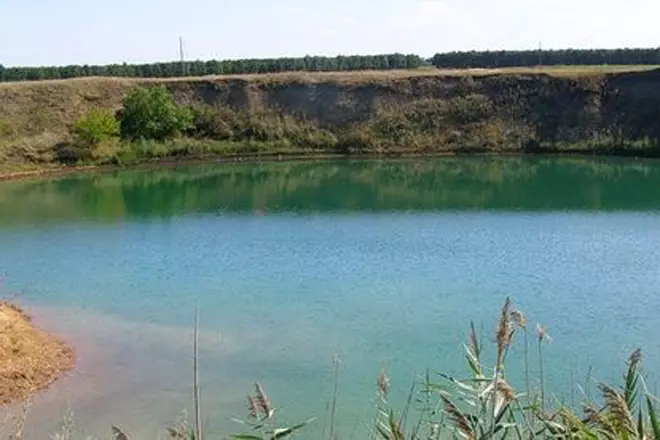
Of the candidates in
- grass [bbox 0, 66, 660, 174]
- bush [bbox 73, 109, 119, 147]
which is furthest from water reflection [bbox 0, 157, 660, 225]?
bush [bbox 73, 109, 119, 147]

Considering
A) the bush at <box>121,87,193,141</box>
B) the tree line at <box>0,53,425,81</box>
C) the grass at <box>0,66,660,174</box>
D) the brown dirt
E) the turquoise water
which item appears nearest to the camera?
the brown dirt

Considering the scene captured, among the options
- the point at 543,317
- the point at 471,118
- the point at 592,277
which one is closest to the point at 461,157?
the point at 471,118

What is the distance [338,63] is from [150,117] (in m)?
25.2

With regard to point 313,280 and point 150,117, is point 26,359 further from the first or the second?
point 150,117

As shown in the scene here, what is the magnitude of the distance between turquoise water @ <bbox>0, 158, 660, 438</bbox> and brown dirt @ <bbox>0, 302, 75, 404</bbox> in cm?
37

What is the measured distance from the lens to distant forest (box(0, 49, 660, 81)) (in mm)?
63219

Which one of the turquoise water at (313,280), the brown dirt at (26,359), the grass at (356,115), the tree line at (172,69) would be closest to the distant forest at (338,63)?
the tree line at (172,69)

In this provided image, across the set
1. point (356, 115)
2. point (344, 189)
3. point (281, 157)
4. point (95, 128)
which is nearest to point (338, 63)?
point (356, 115)

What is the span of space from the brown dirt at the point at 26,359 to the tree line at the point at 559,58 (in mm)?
54540

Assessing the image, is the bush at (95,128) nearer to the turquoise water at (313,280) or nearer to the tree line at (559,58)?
the turquoise water at (313,280)

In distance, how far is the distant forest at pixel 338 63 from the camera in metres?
63.2

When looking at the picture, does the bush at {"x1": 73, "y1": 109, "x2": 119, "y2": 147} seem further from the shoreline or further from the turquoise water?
the turquoise water

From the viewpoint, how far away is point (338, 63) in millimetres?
69312

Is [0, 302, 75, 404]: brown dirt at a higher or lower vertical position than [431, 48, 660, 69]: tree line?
lower
